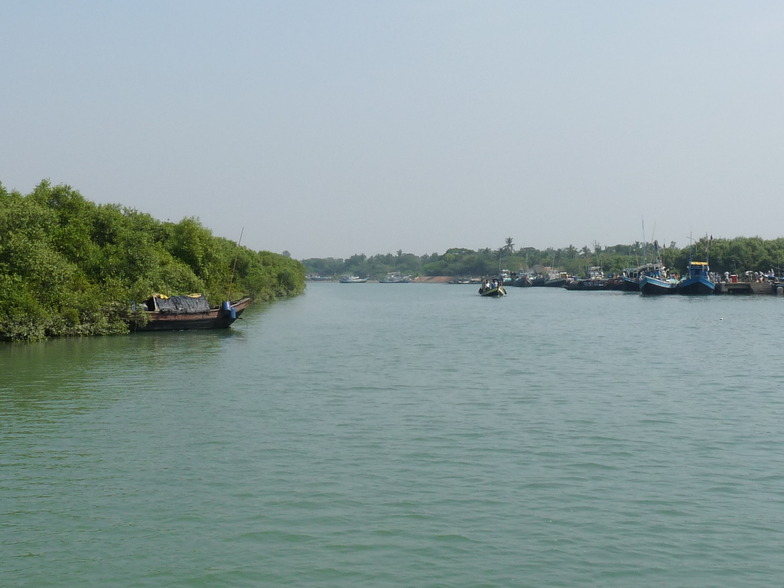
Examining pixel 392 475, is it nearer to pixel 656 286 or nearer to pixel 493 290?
pixel 656 286

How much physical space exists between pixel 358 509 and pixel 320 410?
29.6 ft

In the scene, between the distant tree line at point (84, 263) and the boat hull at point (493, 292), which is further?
the boat hull at point (493, 292)

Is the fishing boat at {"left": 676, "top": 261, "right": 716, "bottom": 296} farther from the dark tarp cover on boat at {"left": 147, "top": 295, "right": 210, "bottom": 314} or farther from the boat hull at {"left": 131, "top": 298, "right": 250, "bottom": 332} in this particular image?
the dark tarp cover on boat at {"left": 147, "top": 295, "right": 210, "bottom": 314}

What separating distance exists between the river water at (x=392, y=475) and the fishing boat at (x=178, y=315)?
17.8 metres

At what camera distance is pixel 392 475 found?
1509cm

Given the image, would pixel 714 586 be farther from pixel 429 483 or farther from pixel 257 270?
pixel 257 270

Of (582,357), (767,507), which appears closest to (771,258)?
(582,357)

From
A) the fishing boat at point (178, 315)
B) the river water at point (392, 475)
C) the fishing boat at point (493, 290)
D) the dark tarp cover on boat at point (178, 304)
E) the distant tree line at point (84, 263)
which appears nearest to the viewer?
the river water at point (392, 475)

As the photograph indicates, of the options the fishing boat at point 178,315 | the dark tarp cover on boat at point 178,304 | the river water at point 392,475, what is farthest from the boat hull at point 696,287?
the river water at point 392,475

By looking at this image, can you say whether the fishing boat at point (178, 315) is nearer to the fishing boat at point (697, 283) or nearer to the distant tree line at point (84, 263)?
the distant tree line at point (84, 263)

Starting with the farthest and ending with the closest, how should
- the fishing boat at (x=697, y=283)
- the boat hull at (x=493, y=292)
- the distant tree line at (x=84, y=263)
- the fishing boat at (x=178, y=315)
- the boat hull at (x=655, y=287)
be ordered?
the boat hull at (x=493, y=292), the boat hull at (x=655, y=287), the fishing boat at (x=697, y=283), the fishing boat at (x=178, y=315), the distant tree line at (x=84, y=263)

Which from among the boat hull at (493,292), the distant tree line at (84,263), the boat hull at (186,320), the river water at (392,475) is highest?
the distant tree line at (84,263)

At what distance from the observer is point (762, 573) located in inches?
416

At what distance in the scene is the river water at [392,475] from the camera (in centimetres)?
1089
